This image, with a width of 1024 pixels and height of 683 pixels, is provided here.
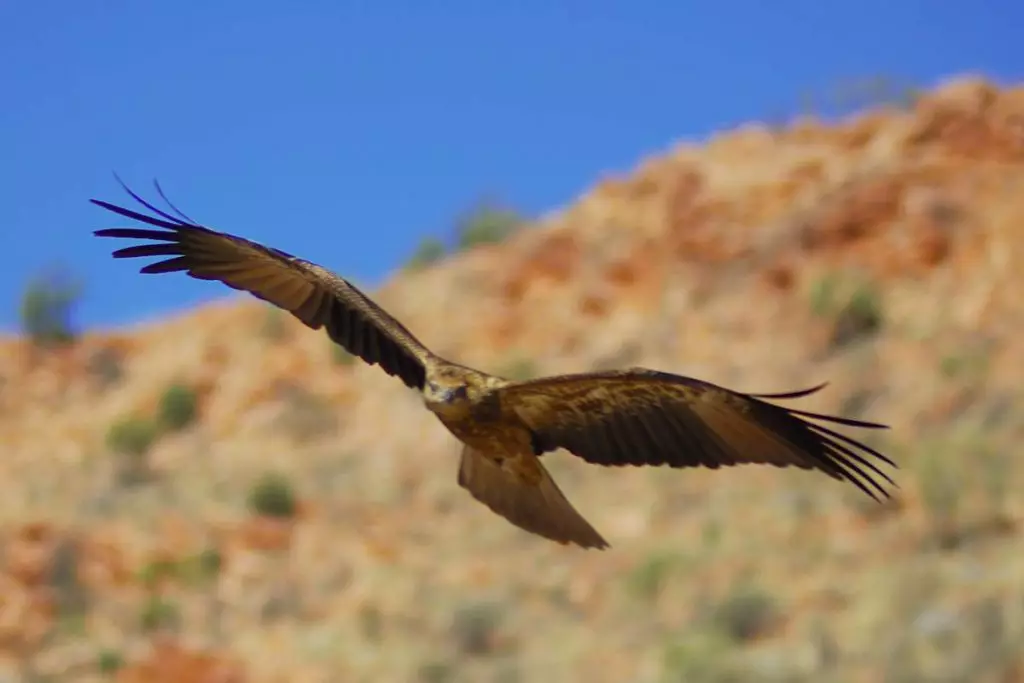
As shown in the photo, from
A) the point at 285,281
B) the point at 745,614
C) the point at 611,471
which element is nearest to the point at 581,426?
the point at 285,281

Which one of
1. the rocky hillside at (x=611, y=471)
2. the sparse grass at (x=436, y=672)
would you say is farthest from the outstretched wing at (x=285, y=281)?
the sparse grass at (x=436, y=672)

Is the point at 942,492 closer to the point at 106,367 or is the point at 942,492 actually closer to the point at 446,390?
the point at 446,390

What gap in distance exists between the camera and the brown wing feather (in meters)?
8.77

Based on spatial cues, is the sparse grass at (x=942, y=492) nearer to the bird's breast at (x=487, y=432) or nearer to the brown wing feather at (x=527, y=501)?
the brown wing feather at (x=527, y=501)

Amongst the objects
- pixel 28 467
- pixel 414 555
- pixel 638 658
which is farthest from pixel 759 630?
pixel 28 467

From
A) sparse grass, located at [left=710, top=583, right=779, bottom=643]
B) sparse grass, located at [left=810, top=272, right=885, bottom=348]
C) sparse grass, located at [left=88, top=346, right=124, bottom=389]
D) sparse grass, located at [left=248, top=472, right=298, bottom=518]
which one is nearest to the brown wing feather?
sparse grass, located at [left=710, top=583, right=779, bottom=643]

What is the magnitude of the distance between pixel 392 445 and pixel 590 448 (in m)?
19.9

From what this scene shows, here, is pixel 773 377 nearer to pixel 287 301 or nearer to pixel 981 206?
pixel 981 206

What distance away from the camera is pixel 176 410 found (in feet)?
101

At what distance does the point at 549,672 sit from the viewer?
787 inches

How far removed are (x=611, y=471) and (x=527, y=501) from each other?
54.5ft

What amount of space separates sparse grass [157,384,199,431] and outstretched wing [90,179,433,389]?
70.6 feet

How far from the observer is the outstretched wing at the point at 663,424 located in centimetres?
813

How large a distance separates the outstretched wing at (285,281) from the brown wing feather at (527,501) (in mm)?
687
